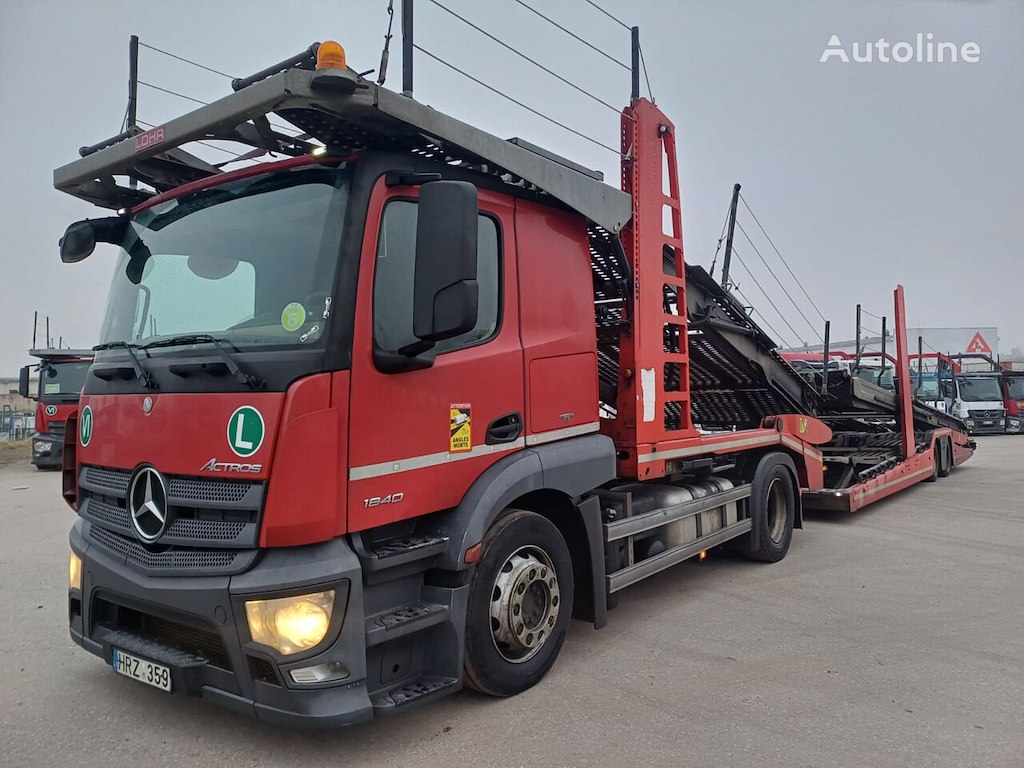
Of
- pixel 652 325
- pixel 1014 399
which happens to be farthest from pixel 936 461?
pixel 1014 399

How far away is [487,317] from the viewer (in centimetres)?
354

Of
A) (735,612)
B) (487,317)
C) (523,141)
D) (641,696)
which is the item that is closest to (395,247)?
(487,317)

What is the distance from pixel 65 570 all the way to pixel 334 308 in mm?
5083

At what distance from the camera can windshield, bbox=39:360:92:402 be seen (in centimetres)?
1477

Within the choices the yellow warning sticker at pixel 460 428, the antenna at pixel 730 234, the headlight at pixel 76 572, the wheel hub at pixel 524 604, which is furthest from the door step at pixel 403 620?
the antenna at pixel 730 234

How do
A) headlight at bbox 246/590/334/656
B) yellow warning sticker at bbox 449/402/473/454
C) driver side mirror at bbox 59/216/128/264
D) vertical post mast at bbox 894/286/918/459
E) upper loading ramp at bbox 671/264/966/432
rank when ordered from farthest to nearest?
vertical post mast at bbox 894/286/918/459 → upper loading ramp at bbox 671/264/966/432 → driver side mirror at bbox 59/216/128/264 → yellow warning sticker at bbox 449/402/473/454 → headlight at bbox 246/590/334/656

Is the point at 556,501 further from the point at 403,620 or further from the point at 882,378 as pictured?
Answer: the point at 882,378

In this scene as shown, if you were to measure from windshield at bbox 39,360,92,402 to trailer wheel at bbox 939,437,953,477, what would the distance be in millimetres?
16215

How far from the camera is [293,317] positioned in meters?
2.87

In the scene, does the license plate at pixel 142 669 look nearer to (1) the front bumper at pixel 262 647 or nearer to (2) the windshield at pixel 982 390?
(1) the front bumper at pixel 262 647

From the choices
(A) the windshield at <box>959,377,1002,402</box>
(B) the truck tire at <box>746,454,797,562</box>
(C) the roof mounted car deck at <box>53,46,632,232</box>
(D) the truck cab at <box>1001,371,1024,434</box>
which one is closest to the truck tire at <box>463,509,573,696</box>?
(C) the roof mounted car deck at <box>53,46,632,232</box>

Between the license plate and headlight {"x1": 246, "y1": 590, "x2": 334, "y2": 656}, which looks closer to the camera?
headlight {"x1": 246, "y1": 590, "x2": 334, "y2": 656}

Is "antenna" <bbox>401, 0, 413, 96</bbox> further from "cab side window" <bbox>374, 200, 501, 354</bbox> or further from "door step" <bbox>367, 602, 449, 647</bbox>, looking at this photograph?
"door step" <bbox>367, 602, 449, 647</bbox>

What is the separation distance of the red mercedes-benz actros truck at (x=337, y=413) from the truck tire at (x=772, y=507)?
218cm
